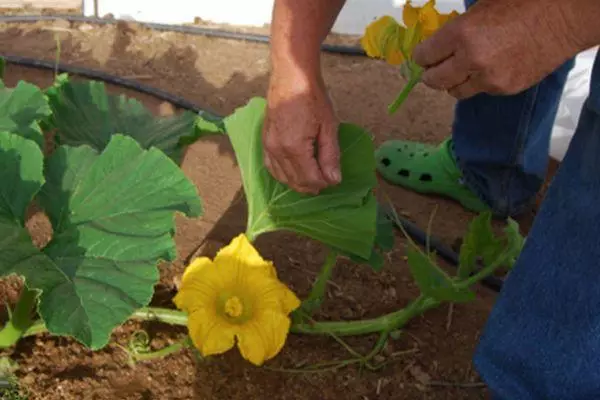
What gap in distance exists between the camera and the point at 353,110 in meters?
2.62

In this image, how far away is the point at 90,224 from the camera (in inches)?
53.5

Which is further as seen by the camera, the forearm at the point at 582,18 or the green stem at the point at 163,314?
the green stem at the point at 163,314

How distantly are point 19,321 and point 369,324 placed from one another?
0.66 meters

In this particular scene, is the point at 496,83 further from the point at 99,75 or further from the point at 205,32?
the point at 205,32

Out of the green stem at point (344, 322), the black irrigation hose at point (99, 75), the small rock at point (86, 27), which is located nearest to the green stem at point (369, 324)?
the green stem at point (344, 322)

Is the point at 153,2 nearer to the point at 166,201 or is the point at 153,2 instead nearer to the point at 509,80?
the point at 166,201

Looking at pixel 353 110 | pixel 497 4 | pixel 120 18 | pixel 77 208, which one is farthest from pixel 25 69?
pixel 497 4

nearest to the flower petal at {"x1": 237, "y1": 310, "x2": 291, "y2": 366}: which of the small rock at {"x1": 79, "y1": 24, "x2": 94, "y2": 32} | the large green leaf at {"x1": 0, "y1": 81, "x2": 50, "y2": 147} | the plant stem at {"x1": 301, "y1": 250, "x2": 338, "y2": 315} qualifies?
the plant stem at {"x1": 301, "y1": 250, "x2": 338, "y2": 315}

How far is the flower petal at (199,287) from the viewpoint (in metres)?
1.50

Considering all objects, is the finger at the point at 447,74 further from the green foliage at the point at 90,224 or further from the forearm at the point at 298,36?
the green foliage at the point at 90,224

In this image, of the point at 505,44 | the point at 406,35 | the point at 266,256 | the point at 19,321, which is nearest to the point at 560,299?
the point at 505,44

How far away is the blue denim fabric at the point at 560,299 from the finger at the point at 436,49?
0.24 metres

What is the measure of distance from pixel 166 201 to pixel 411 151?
109cm

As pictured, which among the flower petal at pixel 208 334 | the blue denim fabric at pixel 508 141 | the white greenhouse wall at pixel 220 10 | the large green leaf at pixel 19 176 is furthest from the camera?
the white greenhouse wall at pixel 220 10
